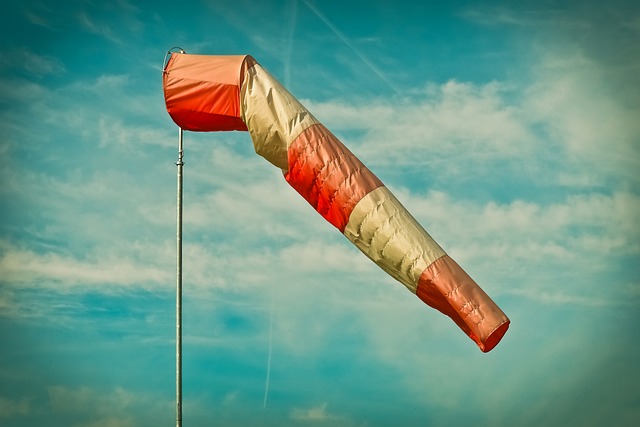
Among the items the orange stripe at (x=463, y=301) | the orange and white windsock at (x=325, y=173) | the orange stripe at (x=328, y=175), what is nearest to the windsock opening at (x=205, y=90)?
the orange and white windsock at (x=325, y=173)

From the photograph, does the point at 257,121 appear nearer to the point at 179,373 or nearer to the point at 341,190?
the point at 341,190

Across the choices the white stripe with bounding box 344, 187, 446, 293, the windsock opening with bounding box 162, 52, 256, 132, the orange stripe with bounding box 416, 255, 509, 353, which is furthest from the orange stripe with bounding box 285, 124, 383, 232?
the orange stripe with bounding box 416, 255, 509, 353

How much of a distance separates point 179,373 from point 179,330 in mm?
596

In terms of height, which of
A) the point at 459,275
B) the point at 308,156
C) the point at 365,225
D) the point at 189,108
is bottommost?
the point at 459,275

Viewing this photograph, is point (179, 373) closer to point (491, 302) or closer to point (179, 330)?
point (179, 330)

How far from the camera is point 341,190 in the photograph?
11406 millimetres

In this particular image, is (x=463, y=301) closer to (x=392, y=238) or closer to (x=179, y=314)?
(x=392, y=238)

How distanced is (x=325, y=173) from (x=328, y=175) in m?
0.05

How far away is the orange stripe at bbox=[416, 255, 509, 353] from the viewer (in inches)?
418

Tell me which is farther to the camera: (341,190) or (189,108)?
(189,108)

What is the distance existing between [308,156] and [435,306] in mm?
2646

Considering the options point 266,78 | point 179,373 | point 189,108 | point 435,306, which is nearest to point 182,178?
point 189,108

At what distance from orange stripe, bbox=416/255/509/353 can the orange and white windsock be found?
0.01 m

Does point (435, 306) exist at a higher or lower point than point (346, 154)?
lower
